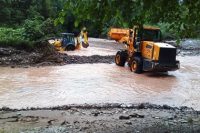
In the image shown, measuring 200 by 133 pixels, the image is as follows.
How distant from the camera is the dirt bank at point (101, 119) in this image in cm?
1031

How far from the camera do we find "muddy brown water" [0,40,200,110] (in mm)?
17719

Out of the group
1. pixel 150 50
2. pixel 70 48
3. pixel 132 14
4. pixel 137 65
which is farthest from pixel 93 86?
pixel 70 48

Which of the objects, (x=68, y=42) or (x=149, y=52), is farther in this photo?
(x=68, y=42)

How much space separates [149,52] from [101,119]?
42.6 feet

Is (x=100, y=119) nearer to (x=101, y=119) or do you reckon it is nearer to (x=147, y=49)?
(x=101, y=119)

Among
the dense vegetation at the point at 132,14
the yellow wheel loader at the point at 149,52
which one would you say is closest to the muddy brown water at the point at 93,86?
the yellow wheel loader at the point at 149,52

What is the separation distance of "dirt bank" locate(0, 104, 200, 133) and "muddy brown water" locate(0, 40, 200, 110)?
246 cm

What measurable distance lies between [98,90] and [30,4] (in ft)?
124

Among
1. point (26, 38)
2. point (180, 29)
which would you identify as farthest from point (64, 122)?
point (26, 38)

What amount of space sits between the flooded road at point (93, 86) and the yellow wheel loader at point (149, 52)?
57cm

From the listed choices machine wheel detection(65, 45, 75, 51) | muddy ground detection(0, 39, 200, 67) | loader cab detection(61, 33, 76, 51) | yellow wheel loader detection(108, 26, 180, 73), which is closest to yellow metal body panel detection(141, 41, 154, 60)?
yellow wheel loader detection(108, 26, 180, 73)

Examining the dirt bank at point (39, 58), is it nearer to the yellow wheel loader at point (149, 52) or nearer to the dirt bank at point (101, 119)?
the yellow wheel loader at point (149, 52)

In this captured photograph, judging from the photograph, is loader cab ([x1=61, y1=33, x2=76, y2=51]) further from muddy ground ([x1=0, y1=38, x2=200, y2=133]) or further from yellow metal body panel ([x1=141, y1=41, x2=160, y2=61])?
muddy ground ([x1=0, y1=38, x2=200, y2=133])

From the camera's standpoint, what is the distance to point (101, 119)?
1220 centimetres
